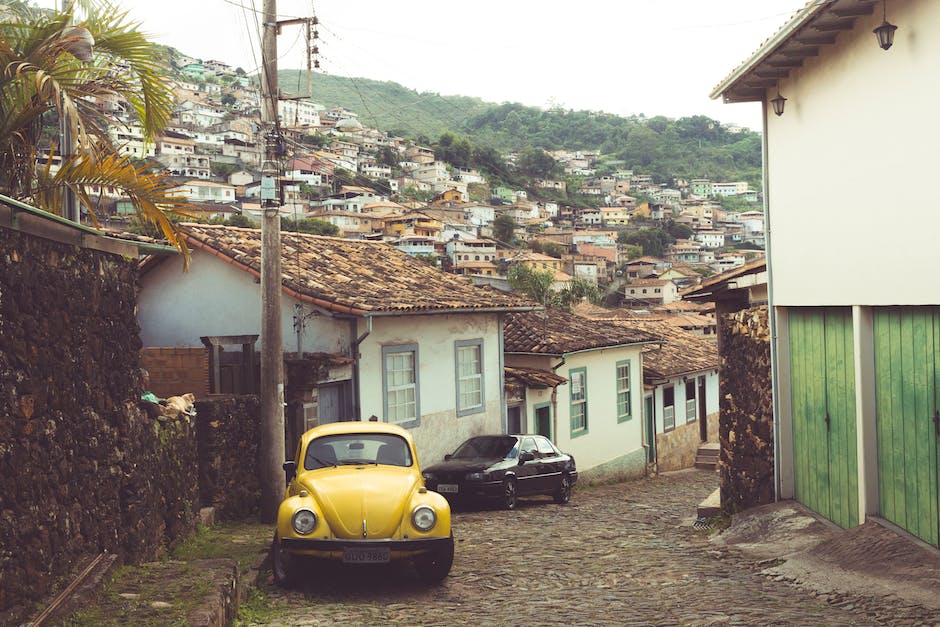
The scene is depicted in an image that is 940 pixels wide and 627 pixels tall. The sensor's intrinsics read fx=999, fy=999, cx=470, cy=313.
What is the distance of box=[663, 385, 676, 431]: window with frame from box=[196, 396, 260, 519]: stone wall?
19.3 m

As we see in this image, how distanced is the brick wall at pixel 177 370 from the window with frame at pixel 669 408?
62.6ft

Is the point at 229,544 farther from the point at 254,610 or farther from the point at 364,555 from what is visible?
the point at 254,610

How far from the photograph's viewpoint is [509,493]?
1775 centimetres

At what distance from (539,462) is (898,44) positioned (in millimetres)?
11108

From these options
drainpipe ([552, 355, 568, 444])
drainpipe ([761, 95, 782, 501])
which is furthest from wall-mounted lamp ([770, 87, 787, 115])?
drainpipe ([552, 355, 568, 444])

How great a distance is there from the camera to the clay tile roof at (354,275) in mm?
16828

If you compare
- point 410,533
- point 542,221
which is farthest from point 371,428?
point 542,221

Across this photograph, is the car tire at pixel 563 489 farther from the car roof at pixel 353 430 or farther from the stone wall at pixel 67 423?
the stone wall at pixel 67 423

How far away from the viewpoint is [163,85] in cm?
984

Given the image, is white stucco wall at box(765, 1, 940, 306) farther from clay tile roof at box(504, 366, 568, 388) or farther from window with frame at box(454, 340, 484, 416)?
clay tile roof at box(504, 366, 568, 388)

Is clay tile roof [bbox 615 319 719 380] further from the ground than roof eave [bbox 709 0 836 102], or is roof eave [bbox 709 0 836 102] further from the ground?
roof eave [bbox 709 0 836 102]

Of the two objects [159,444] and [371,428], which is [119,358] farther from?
[371,428]

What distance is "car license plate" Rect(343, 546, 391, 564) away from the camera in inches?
360

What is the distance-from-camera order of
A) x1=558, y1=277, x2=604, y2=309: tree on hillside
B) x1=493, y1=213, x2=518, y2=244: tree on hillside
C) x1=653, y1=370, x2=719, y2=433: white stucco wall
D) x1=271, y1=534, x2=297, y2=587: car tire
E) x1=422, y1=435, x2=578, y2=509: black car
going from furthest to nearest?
1. x1=493, y1=213, x2=518, y2=244: tree on hillside
2. x1=558, y1=277, x2=604, y2=309: tree on hillside
3. x1=653, y1=370, x2=719, y2=433: white stucco wall
4. x1=422, y1=435, x2=578, y2=509: black car
5. x1=271, y1=534, x2=297, y2=587: car tire
